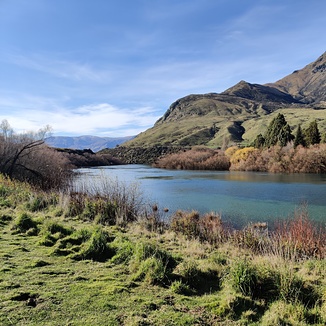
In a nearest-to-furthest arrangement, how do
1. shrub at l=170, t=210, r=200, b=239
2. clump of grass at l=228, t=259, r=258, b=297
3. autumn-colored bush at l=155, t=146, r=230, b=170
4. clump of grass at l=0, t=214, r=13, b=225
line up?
1. clump of grass at l=228, t=259, r=258, b=297
2. clump of grass at l=0, t=214, r=13, b=225
3. shrub at l=170, t=210, r=200, b=239
4. autumn-colored bush at l=155, t=146, r=230, b=170

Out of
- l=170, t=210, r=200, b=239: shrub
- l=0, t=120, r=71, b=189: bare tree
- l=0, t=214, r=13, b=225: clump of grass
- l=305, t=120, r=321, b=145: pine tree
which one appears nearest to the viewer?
l=0, t=214, r=13, b=225: clump of grass

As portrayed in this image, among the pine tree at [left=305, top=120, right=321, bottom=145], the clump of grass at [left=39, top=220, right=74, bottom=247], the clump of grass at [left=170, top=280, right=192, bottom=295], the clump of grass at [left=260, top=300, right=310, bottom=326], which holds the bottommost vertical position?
the clump of grass at [left=260, top=300, right=310, bottom=326]

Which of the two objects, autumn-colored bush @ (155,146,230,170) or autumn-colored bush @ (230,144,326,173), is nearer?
autumn-colored bush @ (230,144,326,173)

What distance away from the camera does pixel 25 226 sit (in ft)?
38.3

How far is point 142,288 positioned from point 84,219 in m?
9.85

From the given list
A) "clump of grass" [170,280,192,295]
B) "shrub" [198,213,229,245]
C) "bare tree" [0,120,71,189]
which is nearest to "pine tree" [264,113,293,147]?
"bare tree" [0,120,71,189]

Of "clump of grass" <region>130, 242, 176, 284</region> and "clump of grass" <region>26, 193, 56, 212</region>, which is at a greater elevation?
"clump of grass" <region>26, 193, 56, 212</region>

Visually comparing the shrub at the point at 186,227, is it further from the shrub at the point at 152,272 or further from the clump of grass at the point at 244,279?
the clump of grass at the point at 244,279

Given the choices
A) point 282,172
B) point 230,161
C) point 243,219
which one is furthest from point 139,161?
point 243,219

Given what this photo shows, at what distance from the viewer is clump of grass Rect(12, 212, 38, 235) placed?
11.2 m

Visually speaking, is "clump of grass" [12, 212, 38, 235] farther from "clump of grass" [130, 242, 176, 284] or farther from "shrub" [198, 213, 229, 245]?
"shrub" [198, 213, 229, 245]

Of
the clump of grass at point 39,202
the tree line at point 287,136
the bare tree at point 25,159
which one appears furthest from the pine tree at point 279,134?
the clump of grass at point 39,202

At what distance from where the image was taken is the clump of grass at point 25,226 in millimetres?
11182

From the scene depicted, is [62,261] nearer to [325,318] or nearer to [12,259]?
[12,259]
